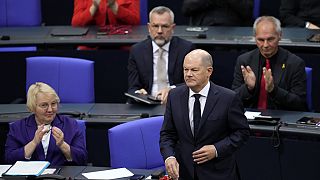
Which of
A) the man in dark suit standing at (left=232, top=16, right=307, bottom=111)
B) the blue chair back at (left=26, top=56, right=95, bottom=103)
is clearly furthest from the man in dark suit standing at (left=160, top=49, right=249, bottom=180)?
the blue chair back at (left=26, top=56, right=95, bottom=103)

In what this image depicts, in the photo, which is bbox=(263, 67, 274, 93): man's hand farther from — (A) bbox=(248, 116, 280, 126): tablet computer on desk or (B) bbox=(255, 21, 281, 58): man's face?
(A) bbox=(248, 116, 280, 126): tablet computer on desk

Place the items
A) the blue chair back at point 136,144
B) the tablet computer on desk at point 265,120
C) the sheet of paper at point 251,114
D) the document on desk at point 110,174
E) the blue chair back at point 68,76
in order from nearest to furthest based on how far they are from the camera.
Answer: the document on desk at point 110,174, the blue chair back at point 136,144, the tablet computer on desk at point 265,120, the sheet of paper at point 251,114, the blue chair back at point 68,76

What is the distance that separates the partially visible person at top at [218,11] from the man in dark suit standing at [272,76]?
73.0 inches

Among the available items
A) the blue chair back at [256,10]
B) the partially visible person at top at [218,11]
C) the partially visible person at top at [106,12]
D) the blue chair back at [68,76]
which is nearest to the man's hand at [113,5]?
the partially visible person at top at [106,12]

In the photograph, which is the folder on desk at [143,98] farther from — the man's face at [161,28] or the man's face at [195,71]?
the man's face at [195,71]

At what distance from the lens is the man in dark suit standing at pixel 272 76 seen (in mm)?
6738

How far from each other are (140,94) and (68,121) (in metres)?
1.24

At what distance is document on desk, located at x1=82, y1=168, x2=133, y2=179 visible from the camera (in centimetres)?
538

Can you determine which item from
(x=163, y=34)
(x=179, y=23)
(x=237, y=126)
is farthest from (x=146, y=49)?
(x=179, y=23)

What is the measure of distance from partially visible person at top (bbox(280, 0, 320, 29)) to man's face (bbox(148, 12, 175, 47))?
1.99m

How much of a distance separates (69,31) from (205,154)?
387cm

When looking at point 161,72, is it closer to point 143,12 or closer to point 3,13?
point 143,12

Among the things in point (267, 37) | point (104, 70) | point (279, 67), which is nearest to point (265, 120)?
point (279, 67)

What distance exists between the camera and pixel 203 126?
515 centimetres
